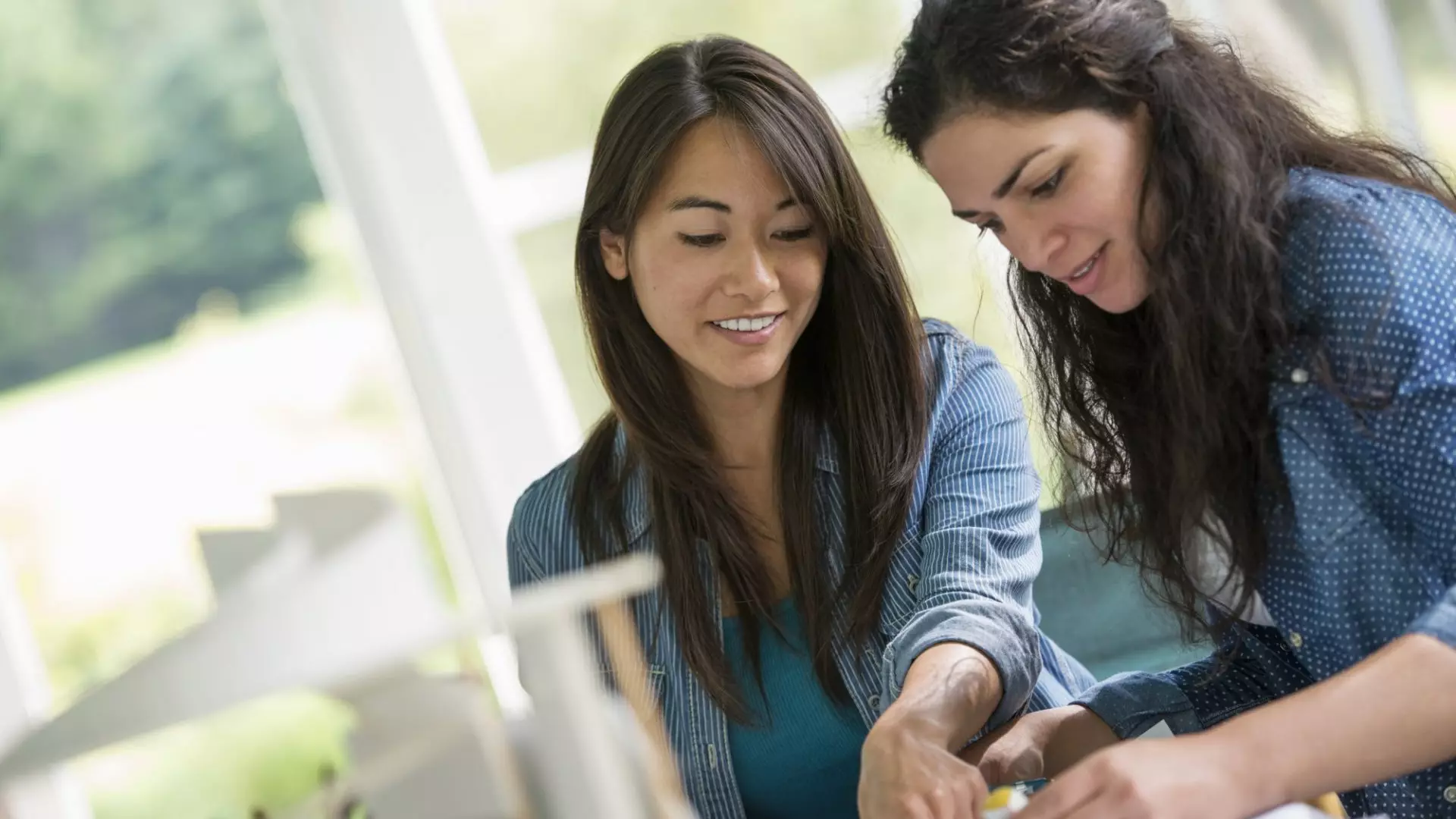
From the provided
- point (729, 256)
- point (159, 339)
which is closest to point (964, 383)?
point (729, 256)

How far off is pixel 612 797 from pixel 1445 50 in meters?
2.29

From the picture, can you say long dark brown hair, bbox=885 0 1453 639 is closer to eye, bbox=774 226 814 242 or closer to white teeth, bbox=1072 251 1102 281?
white teeth, bbox=1072 251 1102 281

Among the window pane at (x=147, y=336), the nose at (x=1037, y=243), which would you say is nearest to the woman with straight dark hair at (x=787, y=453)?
the nose at (x=1037, y=243)

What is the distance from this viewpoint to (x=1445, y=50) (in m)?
2.47

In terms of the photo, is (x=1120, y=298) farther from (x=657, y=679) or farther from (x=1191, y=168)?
(x=657, y=679)

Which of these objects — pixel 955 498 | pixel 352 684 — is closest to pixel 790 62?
pixel 955 498

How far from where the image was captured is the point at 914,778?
1.24 m

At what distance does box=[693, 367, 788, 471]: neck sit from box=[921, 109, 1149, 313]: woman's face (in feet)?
1.80

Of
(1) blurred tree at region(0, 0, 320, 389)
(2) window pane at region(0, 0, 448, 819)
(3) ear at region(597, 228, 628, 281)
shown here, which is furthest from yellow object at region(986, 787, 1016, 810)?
(1) blurred tree at region(0, 0, 320, 389)

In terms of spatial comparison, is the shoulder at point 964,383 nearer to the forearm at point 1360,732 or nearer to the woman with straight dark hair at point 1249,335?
the woman with straight dark hair at point 1249,335

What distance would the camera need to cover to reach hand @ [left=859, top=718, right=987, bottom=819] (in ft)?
3.95

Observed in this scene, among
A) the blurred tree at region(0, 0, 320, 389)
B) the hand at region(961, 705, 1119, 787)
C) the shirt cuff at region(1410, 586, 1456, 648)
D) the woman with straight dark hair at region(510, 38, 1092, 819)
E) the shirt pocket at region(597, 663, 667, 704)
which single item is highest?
the blurred tree at region(0, 0, 320, 389)

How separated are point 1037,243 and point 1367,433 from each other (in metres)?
0.31

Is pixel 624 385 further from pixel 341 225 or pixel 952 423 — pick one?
pixel 341 225
